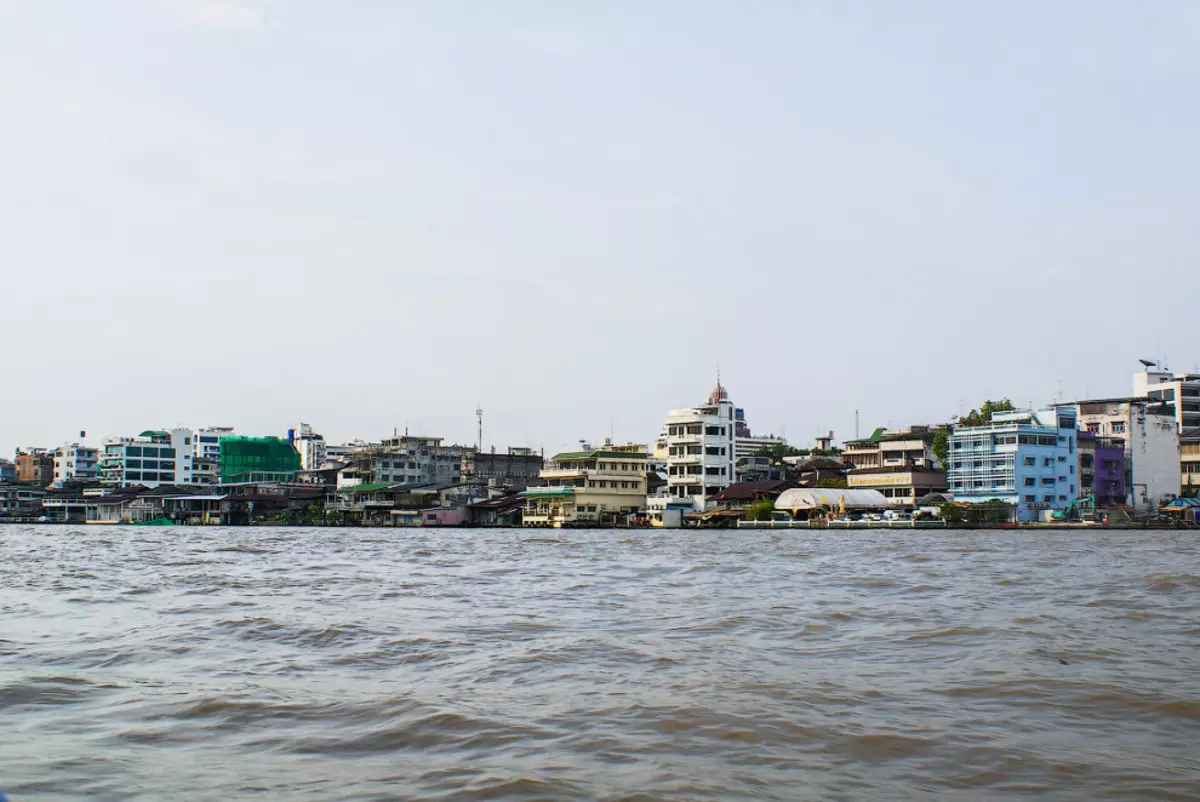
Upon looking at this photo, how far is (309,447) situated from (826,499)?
73.3m

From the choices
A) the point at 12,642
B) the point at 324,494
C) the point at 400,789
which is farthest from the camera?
the point at 324,494

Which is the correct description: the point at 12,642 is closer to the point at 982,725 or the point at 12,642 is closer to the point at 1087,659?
the point at 982,725

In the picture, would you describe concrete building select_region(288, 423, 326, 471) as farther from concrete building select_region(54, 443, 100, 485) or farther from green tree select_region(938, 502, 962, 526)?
green tree select_region(938, 502, 962, 526)

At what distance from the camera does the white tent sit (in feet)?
222

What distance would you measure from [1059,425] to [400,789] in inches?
2720

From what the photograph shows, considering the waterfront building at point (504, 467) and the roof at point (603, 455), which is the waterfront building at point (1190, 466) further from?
the waterfront building at point (504, 467)

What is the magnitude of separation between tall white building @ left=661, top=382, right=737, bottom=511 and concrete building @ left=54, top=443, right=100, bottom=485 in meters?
70.4

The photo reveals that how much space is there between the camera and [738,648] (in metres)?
10.5

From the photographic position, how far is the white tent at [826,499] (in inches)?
2662

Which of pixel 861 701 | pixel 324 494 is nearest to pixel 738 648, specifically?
pixel 861 701

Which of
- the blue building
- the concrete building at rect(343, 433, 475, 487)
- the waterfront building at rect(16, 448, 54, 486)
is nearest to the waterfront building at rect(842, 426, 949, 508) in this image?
the blue building

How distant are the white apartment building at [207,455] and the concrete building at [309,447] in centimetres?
788

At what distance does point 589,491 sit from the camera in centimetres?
7306

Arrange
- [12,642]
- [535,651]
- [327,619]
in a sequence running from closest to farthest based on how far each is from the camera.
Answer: [535,651] < [12,642] < [327,619]
